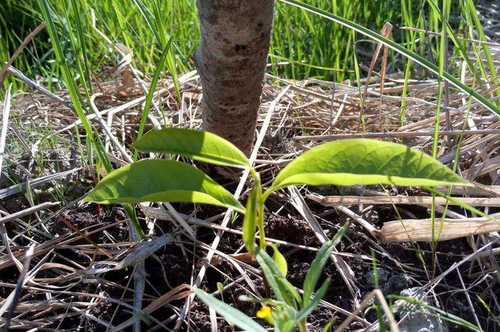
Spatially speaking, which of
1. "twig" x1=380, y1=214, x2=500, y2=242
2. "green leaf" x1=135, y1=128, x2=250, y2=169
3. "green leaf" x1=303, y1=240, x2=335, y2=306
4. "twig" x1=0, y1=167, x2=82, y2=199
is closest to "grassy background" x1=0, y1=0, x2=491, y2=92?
"twig" x1=0, y1=167, x2=82, y2=199

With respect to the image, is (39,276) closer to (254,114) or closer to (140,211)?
(140,211)

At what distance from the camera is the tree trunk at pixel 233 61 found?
0.93 meters

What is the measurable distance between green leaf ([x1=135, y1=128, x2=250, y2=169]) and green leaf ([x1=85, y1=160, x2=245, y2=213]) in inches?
0.8

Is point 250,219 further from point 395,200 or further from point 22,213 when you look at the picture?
point 22,213

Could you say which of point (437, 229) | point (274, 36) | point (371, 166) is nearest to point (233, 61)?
point (371, 166)

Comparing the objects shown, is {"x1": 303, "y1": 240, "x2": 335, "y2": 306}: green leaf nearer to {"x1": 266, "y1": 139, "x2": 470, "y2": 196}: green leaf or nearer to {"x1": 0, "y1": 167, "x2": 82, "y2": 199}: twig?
{"x1": 266, "y1": 139, "x2": 470, "y2": 196}: green leaf

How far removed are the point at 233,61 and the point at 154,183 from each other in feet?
0.78

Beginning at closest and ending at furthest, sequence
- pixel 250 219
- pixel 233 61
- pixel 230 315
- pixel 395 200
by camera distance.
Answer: pixel 230 315
pixel 250 219
pixel 233 61
pixel 395 200

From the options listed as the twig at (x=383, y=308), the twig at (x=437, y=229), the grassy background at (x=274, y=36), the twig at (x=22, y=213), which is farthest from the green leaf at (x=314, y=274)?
the grassy background at (x=274, y=36)

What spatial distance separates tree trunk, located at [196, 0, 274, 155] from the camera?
3.05 feet

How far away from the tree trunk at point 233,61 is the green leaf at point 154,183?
21 centimetres

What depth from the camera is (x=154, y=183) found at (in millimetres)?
866

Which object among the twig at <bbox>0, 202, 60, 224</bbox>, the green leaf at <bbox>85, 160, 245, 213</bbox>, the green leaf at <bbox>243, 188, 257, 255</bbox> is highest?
the green leaf at <bbox>85, 160, 245, 213</bbox>

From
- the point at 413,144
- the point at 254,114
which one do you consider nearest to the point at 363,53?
the point at 413,144
